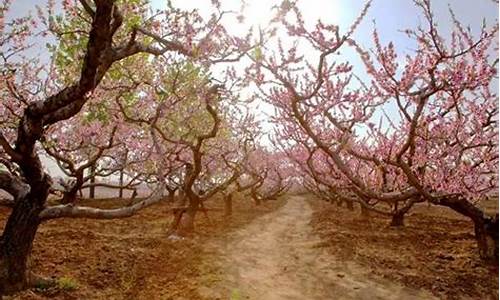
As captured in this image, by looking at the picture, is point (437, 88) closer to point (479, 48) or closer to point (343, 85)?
point (479, 48)

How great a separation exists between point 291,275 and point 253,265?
1.46 meters

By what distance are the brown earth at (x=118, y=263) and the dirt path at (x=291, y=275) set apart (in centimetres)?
84

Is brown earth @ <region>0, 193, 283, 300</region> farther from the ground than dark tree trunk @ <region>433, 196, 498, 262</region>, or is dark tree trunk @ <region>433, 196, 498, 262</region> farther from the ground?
dark tree trunk @ <region>433, 196, 498, 262</region>

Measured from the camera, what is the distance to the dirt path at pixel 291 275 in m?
11.2

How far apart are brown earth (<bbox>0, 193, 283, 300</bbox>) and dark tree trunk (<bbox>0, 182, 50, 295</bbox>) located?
14.3 inches

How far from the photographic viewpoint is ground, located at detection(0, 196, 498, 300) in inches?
422

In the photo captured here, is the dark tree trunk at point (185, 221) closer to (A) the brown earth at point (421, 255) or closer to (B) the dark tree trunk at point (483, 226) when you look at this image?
(A) the brown earth at point (421, 255)

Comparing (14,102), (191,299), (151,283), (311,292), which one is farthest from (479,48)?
(14,102)

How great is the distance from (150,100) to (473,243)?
15.0 m

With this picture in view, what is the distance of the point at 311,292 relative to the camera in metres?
11.5

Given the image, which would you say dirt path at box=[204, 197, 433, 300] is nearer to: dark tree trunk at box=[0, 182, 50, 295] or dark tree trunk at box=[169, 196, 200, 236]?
dark tree trunk at box=[169, 196, 200, 236]

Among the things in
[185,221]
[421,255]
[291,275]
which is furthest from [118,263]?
[421,255]

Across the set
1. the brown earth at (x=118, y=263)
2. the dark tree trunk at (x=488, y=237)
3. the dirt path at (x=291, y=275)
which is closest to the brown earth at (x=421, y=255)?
the dark tree trunk at (x=488, y=237)

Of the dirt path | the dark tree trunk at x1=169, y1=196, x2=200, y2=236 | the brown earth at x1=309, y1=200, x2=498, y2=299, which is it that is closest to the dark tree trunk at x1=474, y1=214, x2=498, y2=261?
the brown earth at x1=309, y1=200, x2=498, y2=299
